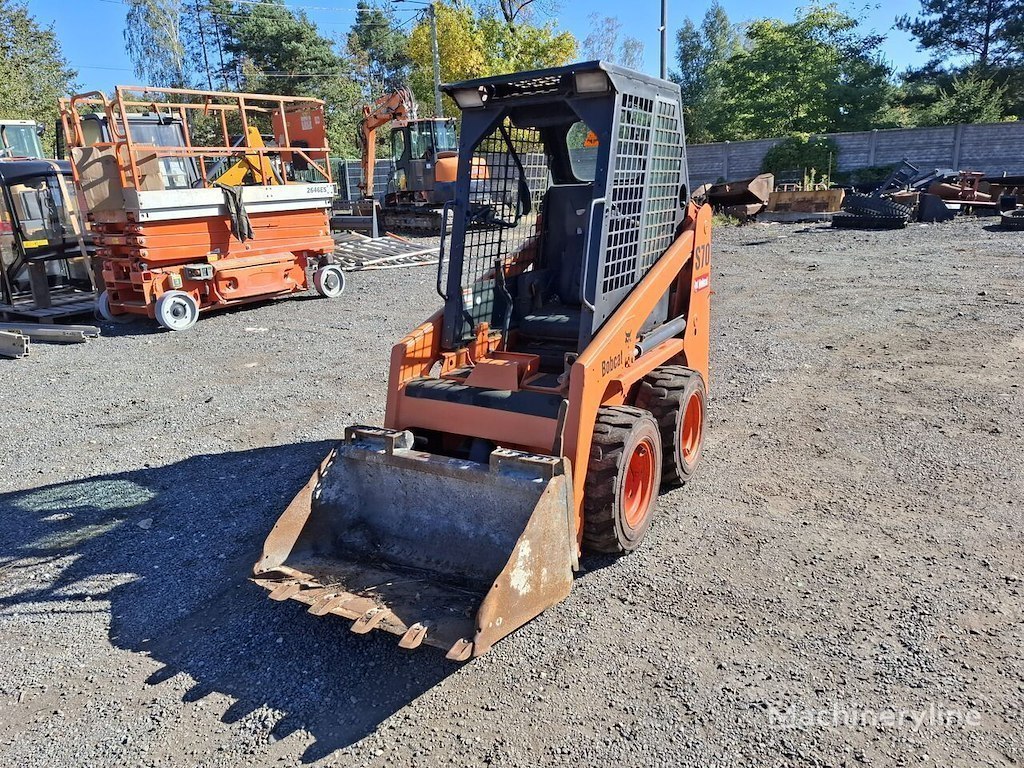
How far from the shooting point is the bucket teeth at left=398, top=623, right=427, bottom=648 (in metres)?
2.84

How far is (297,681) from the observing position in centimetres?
309

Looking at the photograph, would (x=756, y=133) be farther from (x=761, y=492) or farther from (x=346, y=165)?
(x=761, y=492)

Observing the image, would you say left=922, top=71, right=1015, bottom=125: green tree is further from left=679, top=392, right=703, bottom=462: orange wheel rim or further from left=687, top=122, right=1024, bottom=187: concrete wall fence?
left=679, top=392, right=703, bottom=462: orange wheel rim

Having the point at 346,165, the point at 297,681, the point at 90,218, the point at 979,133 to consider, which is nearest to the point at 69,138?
the point at 90,218

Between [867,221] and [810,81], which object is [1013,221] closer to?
[867,221]

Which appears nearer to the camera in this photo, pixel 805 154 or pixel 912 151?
pixel 912 151

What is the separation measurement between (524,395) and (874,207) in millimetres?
16622

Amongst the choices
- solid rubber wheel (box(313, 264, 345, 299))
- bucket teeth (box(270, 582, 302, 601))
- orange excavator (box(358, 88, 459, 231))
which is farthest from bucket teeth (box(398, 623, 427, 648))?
orange excavator (box(358, 88, 459, 231))

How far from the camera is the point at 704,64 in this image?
49781 millimetres

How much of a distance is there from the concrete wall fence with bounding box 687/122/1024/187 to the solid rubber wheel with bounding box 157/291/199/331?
1895 centimetres

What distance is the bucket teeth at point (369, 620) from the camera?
2.94 meters

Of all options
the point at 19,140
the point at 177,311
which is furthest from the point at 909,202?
the point at 19,140

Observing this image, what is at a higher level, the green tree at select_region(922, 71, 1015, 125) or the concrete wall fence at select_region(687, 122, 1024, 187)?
the green tree at select_region(922, 71, 1015, 125)

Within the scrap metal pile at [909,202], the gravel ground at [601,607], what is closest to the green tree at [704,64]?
the scrap metal pile at [909,202]
